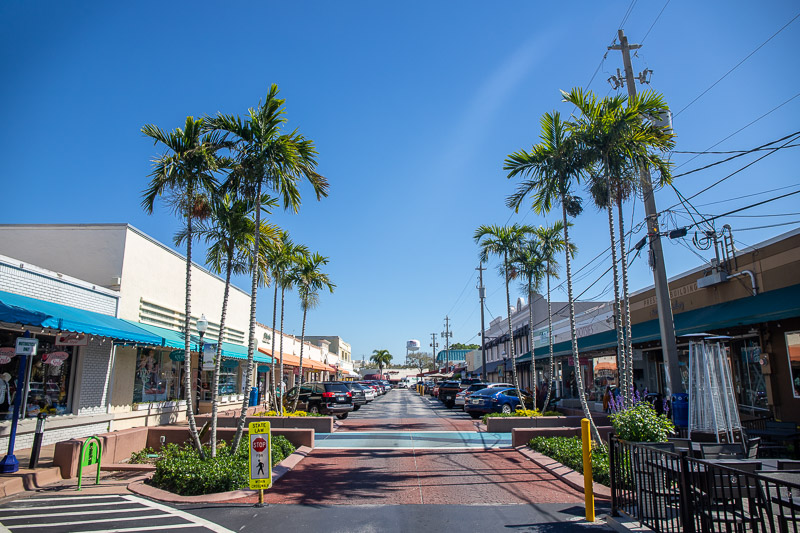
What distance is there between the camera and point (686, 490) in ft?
18.0

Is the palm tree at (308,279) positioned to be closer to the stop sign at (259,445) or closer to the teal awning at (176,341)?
the teal awning at (176,341)

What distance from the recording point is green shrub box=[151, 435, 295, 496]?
28.5ft

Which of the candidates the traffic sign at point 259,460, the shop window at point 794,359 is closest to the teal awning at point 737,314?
the shop window at point 794,359

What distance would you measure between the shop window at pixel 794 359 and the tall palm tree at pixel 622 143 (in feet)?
17.5

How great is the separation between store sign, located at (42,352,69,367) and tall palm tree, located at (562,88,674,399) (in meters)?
13.0

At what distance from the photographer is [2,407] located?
1178cm

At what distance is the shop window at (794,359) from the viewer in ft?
45.4

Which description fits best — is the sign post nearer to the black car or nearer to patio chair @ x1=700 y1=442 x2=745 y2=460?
patio chair @ x1=700 y1=442 x2=745 y2=460

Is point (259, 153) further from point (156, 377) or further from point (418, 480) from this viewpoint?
point (156, 377)

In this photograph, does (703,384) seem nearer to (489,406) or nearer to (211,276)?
(489,406)

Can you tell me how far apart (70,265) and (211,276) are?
8.72 metres

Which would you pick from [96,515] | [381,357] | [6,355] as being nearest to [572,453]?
[96,515]

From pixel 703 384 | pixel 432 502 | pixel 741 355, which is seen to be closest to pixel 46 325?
pixel 432 502

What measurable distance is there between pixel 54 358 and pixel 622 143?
1410cm
